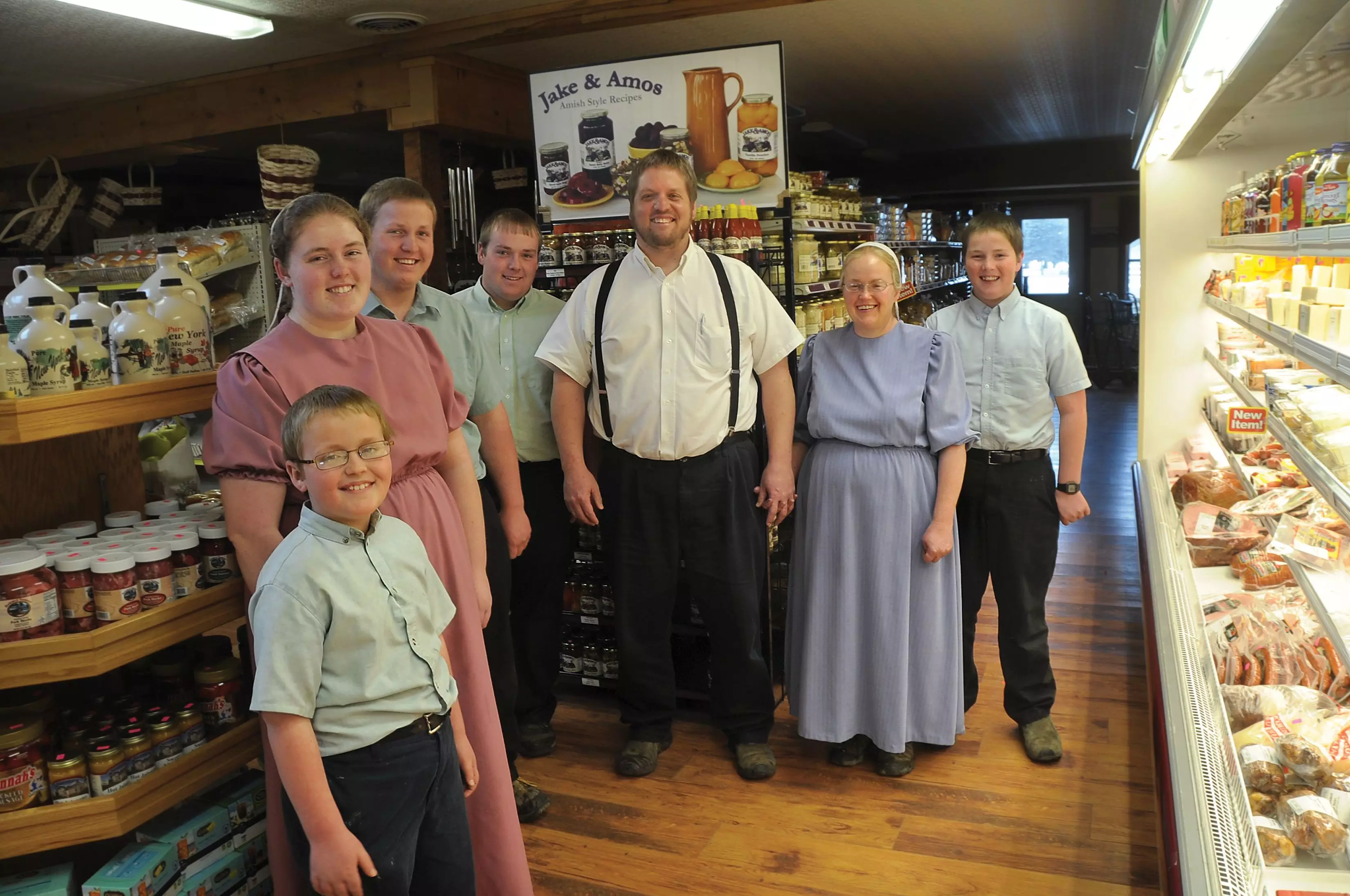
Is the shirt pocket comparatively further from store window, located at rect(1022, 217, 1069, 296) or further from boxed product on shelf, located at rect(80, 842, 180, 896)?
store window, located at rect(1022, 217, 1069, 296)

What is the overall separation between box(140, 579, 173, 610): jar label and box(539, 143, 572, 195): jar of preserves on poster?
273 cm

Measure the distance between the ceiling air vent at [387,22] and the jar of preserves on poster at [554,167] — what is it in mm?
1234

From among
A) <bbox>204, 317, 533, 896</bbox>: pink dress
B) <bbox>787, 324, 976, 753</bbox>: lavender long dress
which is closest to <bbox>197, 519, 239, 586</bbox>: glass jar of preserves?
<bbox>204, 317, 533, 896</bbox>: pink dress

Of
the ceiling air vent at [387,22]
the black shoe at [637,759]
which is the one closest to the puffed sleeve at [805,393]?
the black shoe at [637,759]

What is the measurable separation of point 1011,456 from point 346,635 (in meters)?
2.27

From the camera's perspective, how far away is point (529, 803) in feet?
10.4

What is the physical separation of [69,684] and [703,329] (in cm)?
192

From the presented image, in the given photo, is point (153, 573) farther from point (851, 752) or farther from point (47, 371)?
point (851, 752)

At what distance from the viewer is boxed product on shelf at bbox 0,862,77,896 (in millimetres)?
2033

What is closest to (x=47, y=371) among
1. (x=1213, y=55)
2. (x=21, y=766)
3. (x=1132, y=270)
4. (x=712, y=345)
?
(x=21, y=766)

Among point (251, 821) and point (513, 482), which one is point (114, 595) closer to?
point (251, 821)

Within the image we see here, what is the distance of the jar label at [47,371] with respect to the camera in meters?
1.98

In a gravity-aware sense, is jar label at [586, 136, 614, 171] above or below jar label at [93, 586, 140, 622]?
above

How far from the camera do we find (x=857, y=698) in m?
3.34
